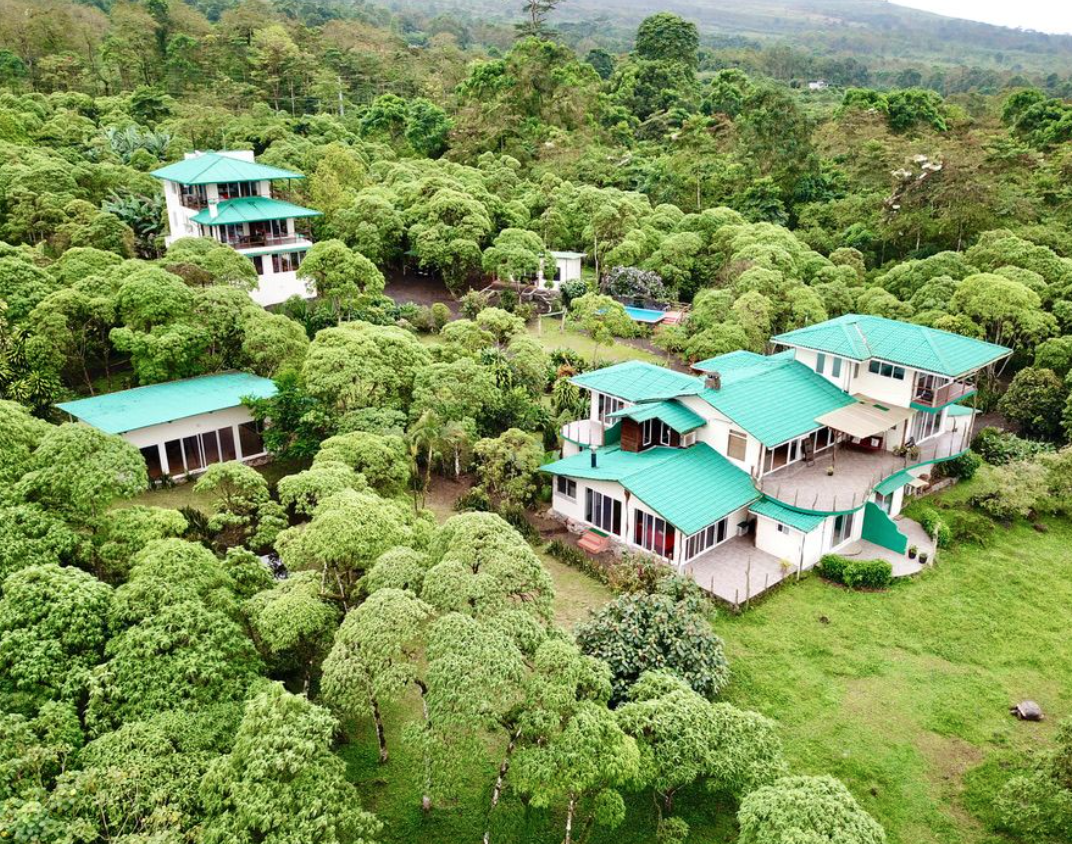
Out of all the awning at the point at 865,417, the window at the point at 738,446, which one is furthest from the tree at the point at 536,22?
the window at the point at 738,446

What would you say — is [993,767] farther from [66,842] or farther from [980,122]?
[980,122]

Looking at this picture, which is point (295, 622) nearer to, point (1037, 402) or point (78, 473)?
point (78, 473)

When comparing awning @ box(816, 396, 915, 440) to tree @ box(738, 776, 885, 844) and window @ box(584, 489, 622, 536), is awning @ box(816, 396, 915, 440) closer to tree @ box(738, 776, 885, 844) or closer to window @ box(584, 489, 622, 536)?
window @ box(584, 489, 622, 536)

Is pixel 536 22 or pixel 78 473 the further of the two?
pixel 536 22

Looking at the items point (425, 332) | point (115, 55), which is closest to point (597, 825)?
point (425, 332)

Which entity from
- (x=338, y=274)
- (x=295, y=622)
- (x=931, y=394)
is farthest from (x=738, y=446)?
(x=338, y=274)
